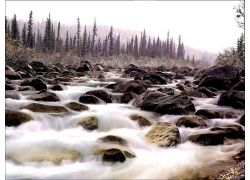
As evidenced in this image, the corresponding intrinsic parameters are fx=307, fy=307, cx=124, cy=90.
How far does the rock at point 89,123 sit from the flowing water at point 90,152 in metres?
0.06

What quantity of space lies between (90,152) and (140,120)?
171 centimetres

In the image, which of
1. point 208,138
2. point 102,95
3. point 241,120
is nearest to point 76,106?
point 102,95

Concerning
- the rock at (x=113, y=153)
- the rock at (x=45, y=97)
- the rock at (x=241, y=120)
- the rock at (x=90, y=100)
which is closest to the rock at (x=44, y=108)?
the rock at (x=45, y=97)

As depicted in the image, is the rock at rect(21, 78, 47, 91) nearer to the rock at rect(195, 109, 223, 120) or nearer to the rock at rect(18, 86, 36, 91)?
the rock at rect(18, 86, 36, 91)

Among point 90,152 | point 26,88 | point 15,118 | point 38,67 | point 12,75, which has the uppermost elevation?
point 38,67

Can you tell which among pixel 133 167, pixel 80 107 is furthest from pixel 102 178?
pixel 80 107

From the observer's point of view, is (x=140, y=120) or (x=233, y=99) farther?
(x=233, y=99)

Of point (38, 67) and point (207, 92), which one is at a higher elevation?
point (38, 67)

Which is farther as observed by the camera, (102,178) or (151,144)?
(151,144)

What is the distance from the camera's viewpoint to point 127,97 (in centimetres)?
697

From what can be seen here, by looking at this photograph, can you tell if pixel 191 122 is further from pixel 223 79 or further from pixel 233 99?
pixel 223 79

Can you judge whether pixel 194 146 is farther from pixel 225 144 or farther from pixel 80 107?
pixel 80 107

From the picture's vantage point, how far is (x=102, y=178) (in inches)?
129

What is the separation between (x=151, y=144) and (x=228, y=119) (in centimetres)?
210
